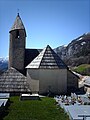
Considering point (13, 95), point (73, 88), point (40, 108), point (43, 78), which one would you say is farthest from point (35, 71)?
point (40, 108)

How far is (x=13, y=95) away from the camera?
1098 inches

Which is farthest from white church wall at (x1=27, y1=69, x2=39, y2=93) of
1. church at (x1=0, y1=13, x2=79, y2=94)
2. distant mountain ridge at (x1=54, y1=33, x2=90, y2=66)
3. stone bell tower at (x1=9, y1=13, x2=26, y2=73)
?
distant mountain ridge at (x1=54, y1=33, x2=90, y2=66)

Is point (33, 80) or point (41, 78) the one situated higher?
point (41, 78)

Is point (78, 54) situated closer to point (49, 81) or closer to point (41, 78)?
point (49, 81)

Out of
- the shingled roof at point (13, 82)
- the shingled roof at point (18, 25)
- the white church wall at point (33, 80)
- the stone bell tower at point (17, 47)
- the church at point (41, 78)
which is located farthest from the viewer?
the shingled roof at point (18, 25)

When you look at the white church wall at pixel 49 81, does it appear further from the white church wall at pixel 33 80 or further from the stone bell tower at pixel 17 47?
the stone bell tower at pixel 17 47

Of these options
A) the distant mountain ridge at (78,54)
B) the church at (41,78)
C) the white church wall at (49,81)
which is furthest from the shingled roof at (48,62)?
the distant mountain ridge at (78,54)

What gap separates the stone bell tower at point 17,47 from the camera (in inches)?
1312

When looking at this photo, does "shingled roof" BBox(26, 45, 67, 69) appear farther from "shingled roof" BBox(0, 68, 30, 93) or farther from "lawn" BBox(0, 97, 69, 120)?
"lawn" BBox(0, 97, 69, 120)

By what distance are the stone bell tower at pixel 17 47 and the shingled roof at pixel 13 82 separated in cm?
236

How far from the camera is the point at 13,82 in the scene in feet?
96.0

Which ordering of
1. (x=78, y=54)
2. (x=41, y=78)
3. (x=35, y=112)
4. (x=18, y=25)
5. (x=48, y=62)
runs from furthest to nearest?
(x=78, y=54)
(x=18, y=25)
(x=48, y=62)
(x=41, y=78)
(x=35, y=112)

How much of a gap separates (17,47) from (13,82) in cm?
579

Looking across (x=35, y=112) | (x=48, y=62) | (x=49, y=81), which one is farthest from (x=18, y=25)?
(x=35, y=112)
